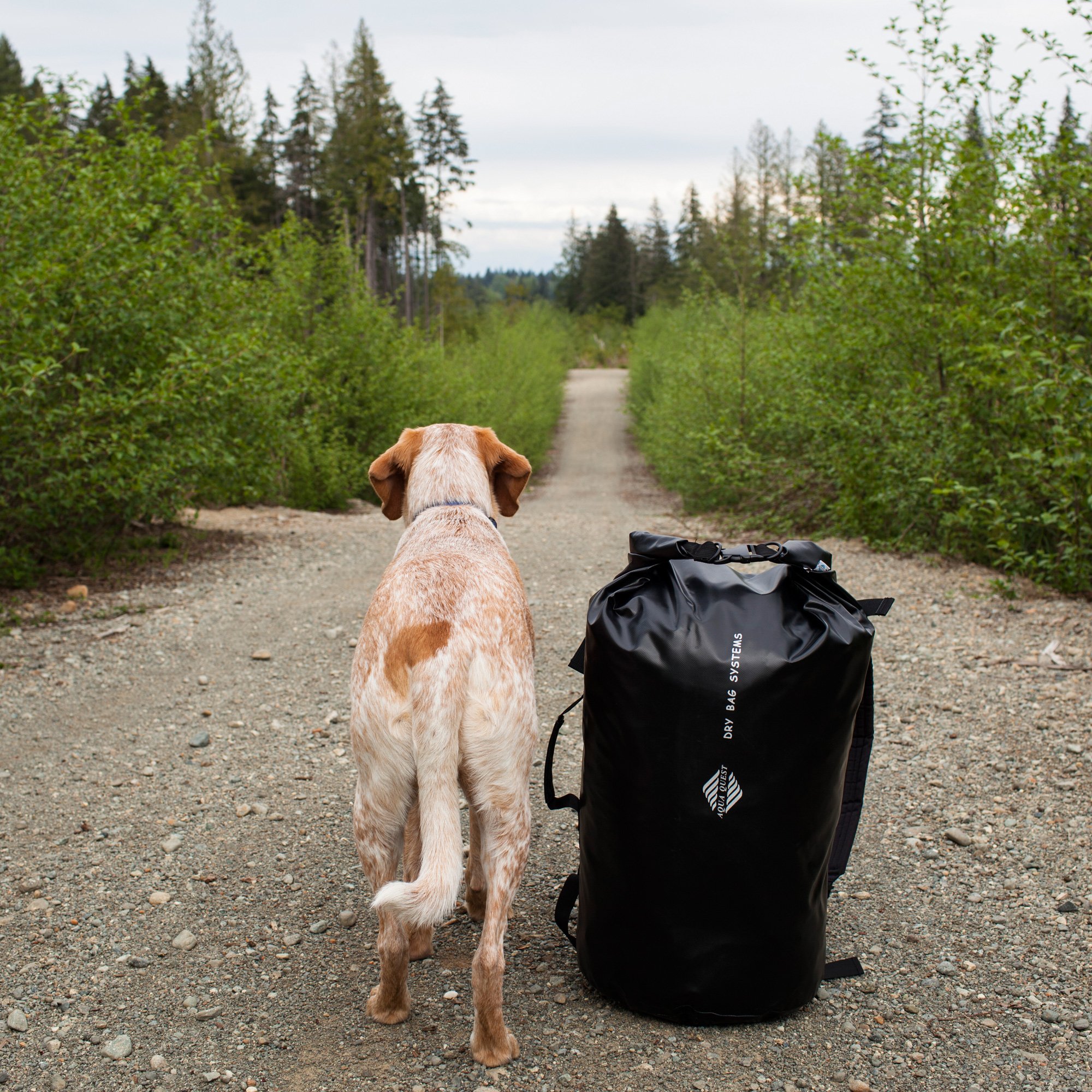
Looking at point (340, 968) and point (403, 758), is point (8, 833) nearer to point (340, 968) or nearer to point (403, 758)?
point (340, 968)

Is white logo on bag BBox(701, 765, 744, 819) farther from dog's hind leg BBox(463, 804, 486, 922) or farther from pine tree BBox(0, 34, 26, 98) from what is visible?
pine tree BBox(0, 34, 26, 98)

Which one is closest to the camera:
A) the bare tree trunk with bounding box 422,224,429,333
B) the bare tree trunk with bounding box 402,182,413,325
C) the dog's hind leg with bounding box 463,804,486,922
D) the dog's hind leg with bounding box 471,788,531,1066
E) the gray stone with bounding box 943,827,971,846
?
the dog's hind leg with bounding box 471,788,531,1066

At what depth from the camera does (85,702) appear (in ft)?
17.9

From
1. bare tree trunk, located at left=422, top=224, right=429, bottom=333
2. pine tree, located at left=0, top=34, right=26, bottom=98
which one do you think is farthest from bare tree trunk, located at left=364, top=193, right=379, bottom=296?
pine tree, located at left=0, top=34, right=26, bottom=98

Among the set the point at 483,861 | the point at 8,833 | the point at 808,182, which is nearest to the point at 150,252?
the point at 8,833

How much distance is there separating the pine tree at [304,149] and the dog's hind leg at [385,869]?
47.5 meters

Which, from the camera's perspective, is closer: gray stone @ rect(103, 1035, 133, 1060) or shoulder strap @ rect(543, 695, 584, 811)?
gray stone @ rect(103, 1035, 133, 1060)

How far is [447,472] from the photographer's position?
11.3 ft

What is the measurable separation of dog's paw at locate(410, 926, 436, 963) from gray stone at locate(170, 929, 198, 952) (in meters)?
0.73

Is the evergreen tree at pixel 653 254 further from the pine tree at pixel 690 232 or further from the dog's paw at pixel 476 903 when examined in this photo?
the dog's paw at pixel 476 903

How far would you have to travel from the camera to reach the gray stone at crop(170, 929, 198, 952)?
308cm

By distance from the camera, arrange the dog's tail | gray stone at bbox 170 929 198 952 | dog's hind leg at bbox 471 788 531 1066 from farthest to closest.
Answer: gray stone at bbox 170 929 198 952 < dog's hind leg at bbox 471 788 531 1066 < the dog's tail

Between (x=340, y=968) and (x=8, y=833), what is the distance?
1.82 m

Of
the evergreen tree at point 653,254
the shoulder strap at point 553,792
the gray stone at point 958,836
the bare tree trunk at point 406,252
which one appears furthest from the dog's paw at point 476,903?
the evergreen tree at point 653,254
